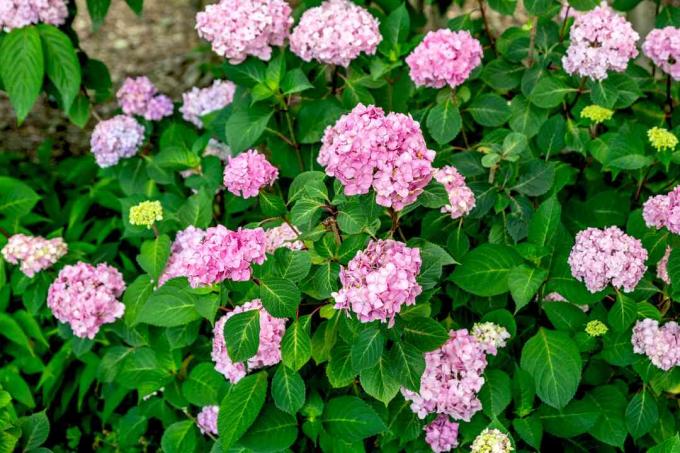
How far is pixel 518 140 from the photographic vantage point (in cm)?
238

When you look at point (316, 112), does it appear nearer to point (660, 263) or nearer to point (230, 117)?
point (230, 117)

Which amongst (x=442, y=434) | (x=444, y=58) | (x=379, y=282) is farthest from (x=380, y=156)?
(x=442, y=434)

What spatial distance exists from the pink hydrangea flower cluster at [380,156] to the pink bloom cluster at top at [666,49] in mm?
1145

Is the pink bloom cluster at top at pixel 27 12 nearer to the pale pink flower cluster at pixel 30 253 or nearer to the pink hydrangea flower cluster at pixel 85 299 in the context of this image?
the pale pink flower cluster at pixel 30 253

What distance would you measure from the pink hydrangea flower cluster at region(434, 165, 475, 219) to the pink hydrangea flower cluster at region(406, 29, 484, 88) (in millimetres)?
356

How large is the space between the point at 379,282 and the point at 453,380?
0.53 m

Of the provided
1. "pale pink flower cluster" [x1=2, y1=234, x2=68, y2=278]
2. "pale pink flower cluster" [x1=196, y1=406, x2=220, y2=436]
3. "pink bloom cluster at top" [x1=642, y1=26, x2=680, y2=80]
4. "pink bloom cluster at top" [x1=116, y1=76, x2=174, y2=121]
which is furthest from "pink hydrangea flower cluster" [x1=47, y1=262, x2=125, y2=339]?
"pink bloom cluster at top" [x1=642, y1=26, x2=680, y2=80]

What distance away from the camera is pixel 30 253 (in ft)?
8.98

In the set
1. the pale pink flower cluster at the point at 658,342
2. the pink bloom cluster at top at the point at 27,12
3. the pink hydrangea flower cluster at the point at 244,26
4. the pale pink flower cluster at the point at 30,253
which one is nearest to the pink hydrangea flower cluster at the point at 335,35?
the pink hydrangea flower cluster at the point at 244,26

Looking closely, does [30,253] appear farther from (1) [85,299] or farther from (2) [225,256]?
(2) [225,256]

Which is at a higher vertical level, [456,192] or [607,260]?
[456,192]

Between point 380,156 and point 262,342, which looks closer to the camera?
point 380,156

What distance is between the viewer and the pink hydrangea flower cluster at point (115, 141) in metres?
2.92

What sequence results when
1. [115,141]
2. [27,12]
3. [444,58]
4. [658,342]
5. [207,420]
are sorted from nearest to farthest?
[658,342] < [444,58] < [207,420] < [27,12] < [115,141]
